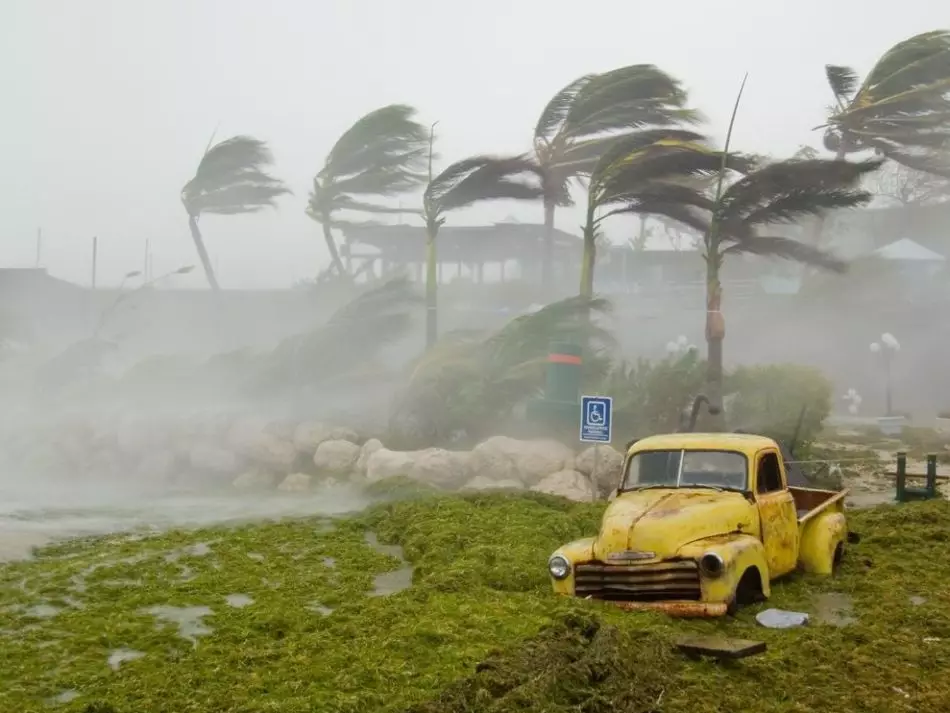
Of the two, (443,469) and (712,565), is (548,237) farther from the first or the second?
(712,565)

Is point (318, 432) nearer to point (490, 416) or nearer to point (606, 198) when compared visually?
point (490, 416)

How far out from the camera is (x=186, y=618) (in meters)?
8.93

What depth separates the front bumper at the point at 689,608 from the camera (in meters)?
8.27

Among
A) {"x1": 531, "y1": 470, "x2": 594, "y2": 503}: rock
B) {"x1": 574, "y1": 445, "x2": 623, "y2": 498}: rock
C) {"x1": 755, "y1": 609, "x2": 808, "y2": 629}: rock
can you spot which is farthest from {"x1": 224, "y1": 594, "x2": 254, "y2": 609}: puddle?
{"x1": 574, "y1": 445, "x2": 623, "y2": 498}: rock

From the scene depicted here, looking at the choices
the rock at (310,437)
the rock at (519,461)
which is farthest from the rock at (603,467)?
the rock at (310,437)

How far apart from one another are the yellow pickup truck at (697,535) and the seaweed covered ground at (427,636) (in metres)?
0.28

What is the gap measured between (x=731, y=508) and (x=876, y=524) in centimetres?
518

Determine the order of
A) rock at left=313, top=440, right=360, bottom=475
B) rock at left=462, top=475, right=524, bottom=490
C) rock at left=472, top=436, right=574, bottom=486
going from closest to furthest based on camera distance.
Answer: rock at left=462, top=475, right=524, bottom=490 < rock at left=472, top=436, right=574, bottom=486 < rock at left=313, top=440, right=360, bottom=475

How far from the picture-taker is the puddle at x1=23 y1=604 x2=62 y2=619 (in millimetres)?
8938

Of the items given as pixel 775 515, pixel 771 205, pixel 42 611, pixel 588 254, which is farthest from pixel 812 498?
pixel 588 254

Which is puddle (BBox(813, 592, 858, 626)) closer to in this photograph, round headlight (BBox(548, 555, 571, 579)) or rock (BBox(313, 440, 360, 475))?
round headlight (BBox(548, 555, 571, 579))

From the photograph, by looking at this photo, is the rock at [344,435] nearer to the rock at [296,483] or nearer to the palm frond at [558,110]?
the rock at [296,483]

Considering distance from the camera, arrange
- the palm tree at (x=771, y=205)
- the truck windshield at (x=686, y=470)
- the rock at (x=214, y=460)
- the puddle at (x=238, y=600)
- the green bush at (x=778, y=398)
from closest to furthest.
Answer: the puddle at (x=238, y=600) < the truck windshield at (x=686, y=470) < the palm tree at (x=771, y=205) < the green bush at (x=778, y=398) < the rock at (x=214, y=460)

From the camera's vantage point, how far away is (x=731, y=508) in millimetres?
9203
